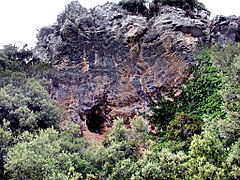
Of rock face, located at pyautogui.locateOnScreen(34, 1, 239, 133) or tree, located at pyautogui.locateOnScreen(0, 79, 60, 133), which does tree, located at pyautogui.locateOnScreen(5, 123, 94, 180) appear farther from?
rock face, located at pyautogui.locateOnScreen(34, 1, 239, 133)

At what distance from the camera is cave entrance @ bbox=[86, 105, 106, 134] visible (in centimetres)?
2702

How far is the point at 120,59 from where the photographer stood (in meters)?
27.5

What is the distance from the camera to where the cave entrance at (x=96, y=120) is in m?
27.0

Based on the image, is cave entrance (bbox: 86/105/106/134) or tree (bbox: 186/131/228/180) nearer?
tree (bbox: 186/131/228/180)

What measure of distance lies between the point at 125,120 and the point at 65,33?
30.8ft

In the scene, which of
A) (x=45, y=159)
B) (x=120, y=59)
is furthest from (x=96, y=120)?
(x=45, y=159)

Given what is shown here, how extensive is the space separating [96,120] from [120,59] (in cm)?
576

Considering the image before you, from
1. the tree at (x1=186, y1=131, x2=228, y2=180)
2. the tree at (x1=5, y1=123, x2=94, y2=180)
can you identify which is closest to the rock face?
the tree at (x1=5, y1=123, x2=94, y2=180)

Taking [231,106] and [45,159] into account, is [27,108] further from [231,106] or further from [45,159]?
[231,106]

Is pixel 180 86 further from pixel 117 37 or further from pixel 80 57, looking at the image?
pixel 80 57

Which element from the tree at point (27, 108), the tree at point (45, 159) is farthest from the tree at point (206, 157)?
the tree at point (27, 108)

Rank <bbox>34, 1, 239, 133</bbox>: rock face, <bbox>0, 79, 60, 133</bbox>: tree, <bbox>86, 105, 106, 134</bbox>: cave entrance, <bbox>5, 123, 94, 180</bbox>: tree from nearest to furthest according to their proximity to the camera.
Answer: <bbox>5, 123, 94, 180</bbox>: tree < <bbox>0, 79, 60, 133</bbox>: tree < <bbox>34, 1, 239, 133</bbox>: rock face < <bbox>86, 105, 106, 134</bbox>: cave entrance

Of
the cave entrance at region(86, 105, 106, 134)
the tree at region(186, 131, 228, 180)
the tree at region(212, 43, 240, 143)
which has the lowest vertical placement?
the cave entrance at region(86, 105, 106, 134)

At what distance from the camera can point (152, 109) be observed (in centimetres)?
2427
